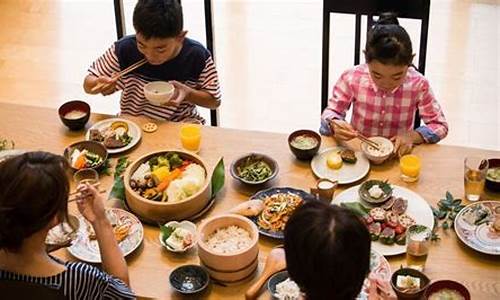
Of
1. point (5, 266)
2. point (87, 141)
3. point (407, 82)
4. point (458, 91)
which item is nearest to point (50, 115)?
point (87, 141)

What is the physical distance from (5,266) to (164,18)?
1199 mm

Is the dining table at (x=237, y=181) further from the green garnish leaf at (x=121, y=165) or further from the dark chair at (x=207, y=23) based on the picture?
the dark chair at (x=207, y=23)

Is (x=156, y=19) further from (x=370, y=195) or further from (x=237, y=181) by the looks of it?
(x=370, y=195)

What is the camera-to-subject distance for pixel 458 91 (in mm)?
Result: 4453

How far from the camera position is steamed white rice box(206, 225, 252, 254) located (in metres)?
2.25

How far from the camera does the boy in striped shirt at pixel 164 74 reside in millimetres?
2949

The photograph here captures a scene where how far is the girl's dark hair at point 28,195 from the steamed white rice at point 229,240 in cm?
50

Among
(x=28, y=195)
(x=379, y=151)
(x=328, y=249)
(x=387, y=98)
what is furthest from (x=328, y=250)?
(x=387, y=98)

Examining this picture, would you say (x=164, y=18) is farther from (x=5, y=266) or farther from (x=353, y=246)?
(x=353, y=246)

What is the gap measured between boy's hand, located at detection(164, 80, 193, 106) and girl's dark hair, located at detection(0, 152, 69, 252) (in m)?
1.03

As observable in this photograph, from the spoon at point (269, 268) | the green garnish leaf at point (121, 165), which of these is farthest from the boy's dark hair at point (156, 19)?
the spoon at point (269, 268)

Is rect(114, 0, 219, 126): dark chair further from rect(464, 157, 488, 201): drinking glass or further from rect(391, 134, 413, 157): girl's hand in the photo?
rect(464, 157, 488, 201): drinking glass

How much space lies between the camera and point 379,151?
266cm

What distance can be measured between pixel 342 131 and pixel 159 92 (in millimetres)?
718
